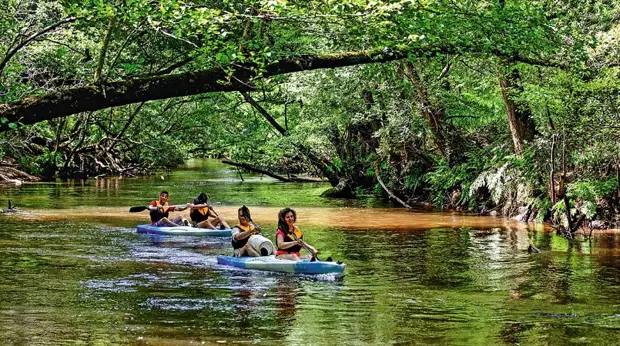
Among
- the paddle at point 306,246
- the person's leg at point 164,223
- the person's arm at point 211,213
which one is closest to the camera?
the paddle at point 306,246

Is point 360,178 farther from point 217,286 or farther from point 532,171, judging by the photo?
point 217,286

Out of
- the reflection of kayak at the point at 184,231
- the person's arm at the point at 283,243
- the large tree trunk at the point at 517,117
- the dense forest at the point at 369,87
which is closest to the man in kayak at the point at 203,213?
the reflection of kayak at the point at 184,231

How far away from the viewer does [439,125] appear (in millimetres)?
26078

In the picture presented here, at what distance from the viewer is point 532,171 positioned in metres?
21.4

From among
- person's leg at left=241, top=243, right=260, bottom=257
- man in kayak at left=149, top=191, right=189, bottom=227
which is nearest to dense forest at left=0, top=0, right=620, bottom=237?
person's leg at left=241, top=243, right=260, bottom=257

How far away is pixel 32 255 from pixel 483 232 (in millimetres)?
10146

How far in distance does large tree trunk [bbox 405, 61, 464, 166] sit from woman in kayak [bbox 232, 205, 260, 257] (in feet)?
37.5

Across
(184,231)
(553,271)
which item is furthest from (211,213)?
(553,271)

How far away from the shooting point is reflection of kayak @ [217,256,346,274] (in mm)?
13148

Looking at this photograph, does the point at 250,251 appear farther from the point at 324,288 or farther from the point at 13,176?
the point at 13,176

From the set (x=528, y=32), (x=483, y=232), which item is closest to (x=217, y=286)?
(x=528, y=32)

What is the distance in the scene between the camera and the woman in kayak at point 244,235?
1445 cm

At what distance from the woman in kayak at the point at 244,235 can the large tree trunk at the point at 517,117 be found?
9.36m

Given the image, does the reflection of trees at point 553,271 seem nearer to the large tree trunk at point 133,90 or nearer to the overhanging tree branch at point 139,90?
the overhanging tree branch at point 139,90
